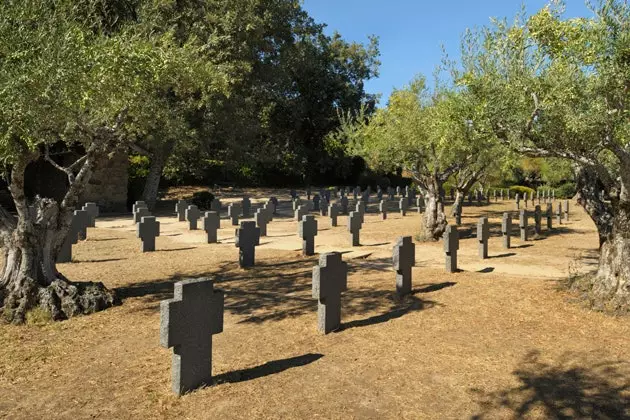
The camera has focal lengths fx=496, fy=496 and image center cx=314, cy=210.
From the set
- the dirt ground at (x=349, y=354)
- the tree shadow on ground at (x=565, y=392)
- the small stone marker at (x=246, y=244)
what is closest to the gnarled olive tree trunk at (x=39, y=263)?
the dirt ground at (x=349, y=354)

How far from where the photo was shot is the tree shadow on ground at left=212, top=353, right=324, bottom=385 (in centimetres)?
532

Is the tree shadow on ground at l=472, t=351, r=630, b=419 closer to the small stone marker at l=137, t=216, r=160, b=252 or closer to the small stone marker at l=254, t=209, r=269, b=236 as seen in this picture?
the small stone marker at l=137, t=216, r=160, b=252

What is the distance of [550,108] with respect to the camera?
729cm

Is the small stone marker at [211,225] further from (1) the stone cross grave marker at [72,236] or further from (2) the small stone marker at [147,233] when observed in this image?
(1) the stone cross grave marker at [72,236]

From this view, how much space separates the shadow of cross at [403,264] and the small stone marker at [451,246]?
2.23 meters

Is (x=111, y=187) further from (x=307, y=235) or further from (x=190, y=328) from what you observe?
(x=190, y=328)

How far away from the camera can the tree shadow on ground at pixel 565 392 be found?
459 centimetres

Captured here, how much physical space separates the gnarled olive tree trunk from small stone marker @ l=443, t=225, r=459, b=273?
693 centimetres

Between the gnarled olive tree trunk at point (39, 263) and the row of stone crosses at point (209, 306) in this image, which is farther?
the gnarled olive tree trunk at point (39, 263)

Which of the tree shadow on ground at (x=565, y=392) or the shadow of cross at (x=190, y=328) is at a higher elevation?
the shadow of cross at (x=190, y=328)

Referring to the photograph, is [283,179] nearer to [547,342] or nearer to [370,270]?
[370,270]

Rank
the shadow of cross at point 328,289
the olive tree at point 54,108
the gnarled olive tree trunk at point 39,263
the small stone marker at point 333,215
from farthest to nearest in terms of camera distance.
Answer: the small stone marker at point 333,215 → the gnarled olive tree trunk at point 39,263 → the shadow of cross at point 328,289 → the olive tree at point 54,108

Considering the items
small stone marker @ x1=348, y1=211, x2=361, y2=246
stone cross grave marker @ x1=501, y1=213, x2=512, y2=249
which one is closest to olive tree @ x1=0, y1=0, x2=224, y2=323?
small stone marker @ x1=348, y1=211, x2=361, y2=246

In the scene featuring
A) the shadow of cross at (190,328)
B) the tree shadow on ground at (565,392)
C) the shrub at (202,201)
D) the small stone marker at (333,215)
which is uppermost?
the shrub at (202,201)
